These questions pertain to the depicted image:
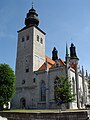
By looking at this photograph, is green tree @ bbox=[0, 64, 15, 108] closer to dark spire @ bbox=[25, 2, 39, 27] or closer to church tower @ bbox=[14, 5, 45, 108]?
church tower @ bbox=[14, 5, 45, 108]

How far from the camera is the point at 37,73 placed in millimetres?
47125

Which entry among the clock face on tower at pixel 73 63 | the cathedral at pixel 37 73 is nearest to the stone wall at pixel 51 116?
the cathedral at pixel 37 73

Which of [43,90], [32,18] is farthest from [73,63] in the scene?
[32,18]

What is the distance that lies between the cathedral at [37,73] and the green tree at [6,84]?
1060cm

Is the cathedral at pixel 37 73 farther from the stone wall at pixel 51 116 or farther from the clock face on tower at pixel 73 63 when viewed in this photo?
the stone wall at pixel 51 116

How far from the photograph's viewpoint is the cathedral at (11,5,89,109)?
142 feet

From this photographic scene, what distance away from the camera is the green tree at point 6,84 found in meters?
34.5

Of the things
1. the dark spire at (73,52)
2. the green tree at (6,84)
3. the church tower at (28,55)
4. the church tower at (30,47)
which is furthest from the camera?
the dark spire at (73,52)

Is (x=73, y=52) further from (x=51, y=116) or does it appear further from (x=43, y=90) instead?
(x=51, y=116)

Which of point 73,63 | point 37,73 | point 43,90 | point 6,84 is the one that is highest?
point 73,63

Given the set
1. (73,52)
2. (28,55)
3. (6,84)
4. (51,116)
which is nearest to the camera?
(51,116)

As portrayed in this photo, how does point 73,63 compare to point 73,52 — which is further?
point 73,52

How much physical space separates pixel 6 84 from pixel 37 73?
12660 millimetres

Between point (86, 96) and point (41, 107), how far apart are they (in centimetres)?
1513
